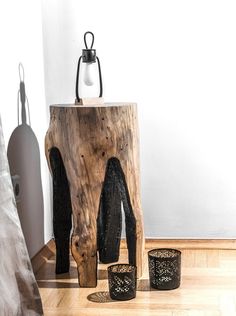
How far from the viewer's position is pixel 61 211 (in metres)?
2.10

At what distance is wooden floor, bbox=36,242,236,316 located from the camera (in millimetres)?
1773

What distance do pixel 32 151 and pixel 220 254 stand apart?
831 millimetres

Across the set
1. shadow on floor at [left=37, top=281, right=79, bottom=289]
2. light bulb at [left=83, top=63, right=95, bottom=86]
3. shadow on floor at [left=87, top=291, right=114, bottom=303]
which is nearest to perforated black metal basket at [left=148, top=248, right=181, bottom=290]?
shadow on floor at [left=87, top=291, right=114, bottom=303]

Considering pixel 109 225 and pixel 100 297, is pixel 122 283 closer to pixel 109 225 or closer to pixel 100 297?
pixel 100 297

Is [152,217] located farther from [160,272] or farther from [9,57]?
[9,57]

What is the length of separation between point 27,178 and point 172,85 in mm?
679

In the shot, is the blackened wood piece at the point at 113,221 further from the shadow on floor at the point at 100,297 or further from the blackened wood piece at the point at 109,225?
the shadow on floor at the point at 100,297

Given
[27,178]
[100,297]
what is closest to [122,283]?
[100,297]

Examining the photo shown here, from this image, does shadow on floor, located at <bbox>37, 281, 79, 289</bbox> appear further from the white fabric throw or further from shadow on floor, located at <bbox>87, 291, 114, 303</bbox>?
the white fabric throw

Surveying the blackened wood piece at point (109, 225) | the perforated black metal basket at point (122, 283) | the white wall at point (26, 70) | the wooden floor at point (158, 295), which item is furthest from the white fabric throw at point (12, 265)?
the blackened wood piece at point (109, 225)

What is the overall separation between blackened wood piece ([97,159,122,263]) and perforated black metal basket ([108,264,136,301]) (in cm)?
34

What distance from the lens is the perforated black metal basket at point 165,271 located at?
6.23 ft

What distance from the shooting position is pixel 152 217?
2.38 metres

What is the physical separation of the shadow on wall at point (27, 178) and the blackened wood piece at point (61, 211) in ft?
0.39
